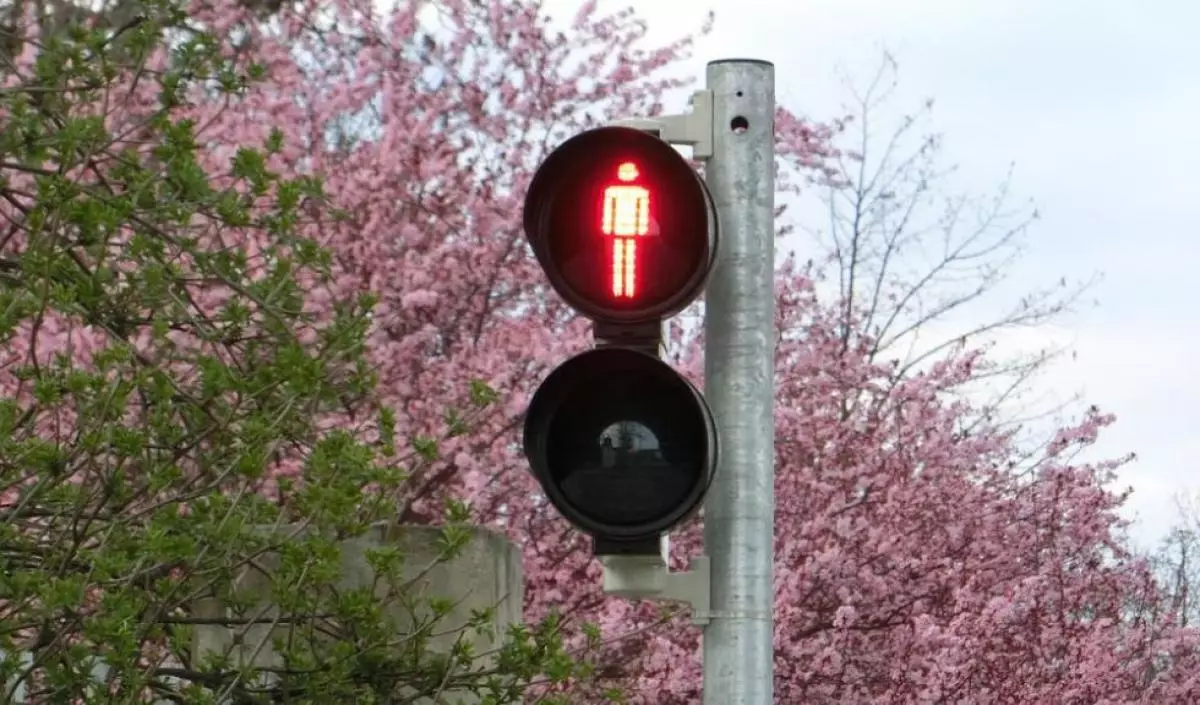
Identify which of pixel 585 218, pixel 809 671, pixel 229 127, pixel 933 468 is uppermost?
pixel 229 127

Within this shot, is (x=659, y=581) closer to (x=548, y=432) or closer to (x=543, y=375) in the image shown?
(x=548, y=432)

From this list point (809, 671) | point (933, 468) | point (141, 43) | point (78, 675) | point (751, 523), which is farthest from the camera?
point (933, 468)

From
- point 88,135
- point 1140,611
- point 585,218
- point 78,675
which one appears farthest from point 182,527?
point 1140,611

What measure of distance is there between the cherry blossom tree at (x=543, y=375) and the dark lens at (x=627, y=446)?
800 centimetres

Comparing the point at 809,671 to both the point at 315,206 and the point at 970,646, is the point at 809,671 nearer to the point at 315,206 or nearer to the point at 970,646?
the point at 970,646

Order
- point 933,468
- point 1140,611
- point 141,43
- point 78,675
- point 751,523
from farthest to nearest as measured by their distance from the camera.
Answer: point 1140,611, point 933,468, point 141,43, point 78,675, point 751,523

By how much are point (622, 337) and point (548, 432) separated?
0.24m

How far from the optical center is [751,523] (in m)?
4.07

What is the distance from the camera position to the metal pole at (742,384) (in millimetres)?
4031

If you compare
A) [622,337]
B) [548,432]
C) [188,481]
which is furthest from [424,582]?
[622,337]

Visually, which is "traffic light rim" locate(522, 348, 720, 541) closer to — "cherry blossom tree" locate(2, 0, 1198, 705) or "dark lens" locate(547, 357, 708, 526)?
"dark lens" locate(547, 357, 708, 526)

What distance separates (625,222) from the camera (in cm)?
411

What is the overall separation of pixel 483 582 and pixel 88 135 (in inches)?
92.4

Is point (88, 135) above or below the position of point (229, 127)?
below
